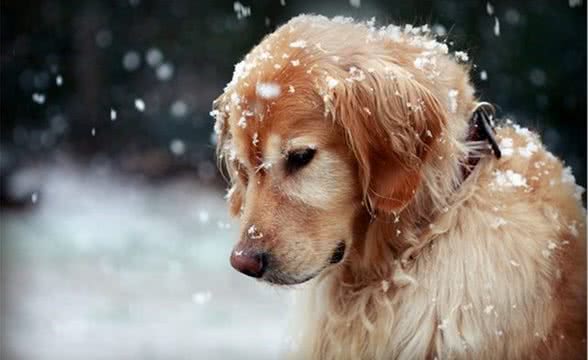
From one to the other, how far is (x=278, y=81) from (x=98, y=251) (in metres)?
2.23

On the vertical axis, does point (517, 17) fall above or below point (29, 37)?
above

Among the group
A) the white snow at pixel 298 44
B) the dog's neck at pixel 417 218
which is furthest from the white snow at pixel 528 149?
the white snow at pixel 298 44

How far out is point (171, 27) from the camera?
3.42 m

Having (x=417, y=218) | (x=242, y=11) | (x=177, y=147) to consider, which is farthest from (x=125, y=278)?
(x=417, y=218)

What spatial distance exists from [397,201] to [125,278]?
2.18 m

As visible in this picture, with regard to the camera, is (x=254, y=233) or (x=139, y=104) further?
(x=139, y=104)

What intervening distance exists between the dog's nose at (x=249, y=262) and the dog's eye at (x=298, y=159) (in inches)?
6.6

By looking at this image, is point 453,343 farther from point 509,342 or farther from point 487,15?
point 487,15

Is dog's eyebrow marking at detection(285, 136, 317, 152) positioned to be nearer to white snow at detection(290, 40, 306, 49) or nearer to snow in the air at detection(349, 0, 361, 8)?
white snow at detection(290, 40, 306, 49)

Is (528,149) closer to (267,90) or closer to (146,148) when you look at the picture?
(267,90)

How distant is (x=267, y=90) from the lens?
1656 mm

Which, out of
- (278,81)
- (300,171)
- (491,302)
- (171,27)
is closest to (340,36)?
(278,81)

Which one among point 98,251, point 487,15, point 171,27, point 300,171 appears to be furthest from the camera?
point 98,251

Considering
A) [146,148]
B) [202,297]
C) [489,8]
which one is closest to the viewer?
[489,8]
